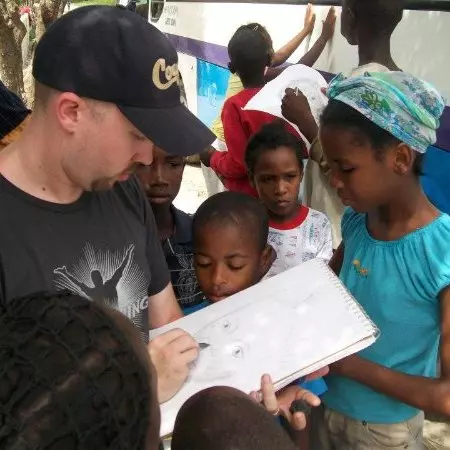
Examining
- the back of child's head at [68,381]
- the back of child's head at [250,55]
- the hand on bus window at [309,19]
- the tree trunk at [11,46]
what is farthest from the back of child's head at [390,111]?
the tree trunk at [11,46]

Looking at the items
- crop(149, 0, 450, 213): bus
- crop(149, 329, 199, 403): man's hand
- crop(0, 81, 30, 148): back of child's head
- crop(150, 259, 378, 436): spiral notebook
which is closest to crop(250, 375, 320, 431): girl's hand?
crop(150, 259, 378, 436): spiral notebook

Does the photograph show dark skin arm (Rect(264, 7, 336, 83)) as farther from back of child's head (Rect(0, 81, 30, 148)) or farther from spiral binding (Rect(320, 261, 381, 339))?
spiral binding (Rect(320, 261, 381, 339))

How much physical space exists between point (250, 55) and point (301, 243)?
158 cm

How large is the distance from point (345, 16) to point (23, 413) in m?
2.63

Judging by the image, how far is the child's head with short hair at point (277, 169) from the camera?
2.58 metres

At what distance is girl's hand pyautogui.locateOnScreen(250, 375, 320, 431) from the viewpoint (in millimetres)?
1341

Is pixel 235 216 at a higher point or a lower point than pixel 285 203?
higher

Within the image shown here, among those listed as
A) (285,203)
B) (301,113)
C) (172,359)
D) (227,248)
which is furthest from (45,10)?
(172,359)

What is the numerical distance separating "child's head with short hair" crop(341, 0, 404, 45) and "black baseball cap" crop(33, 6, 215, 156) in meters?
1.52

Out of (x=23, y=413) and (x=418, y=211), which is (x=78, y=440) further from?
(x=418, y=211)

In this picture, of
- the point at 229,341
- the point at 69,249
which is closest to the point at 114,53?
the point at 69,249

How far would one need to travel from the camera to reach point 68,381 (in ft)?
2.11

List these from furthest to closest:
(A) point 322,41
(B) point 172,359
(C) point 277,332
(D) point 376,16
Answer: (A) point 322,41 → (D) point 376,16 → (C) point 277,332 → (B) point 172,359

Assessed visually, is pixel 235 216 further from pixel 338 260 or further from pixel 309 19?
pixel 309 19
